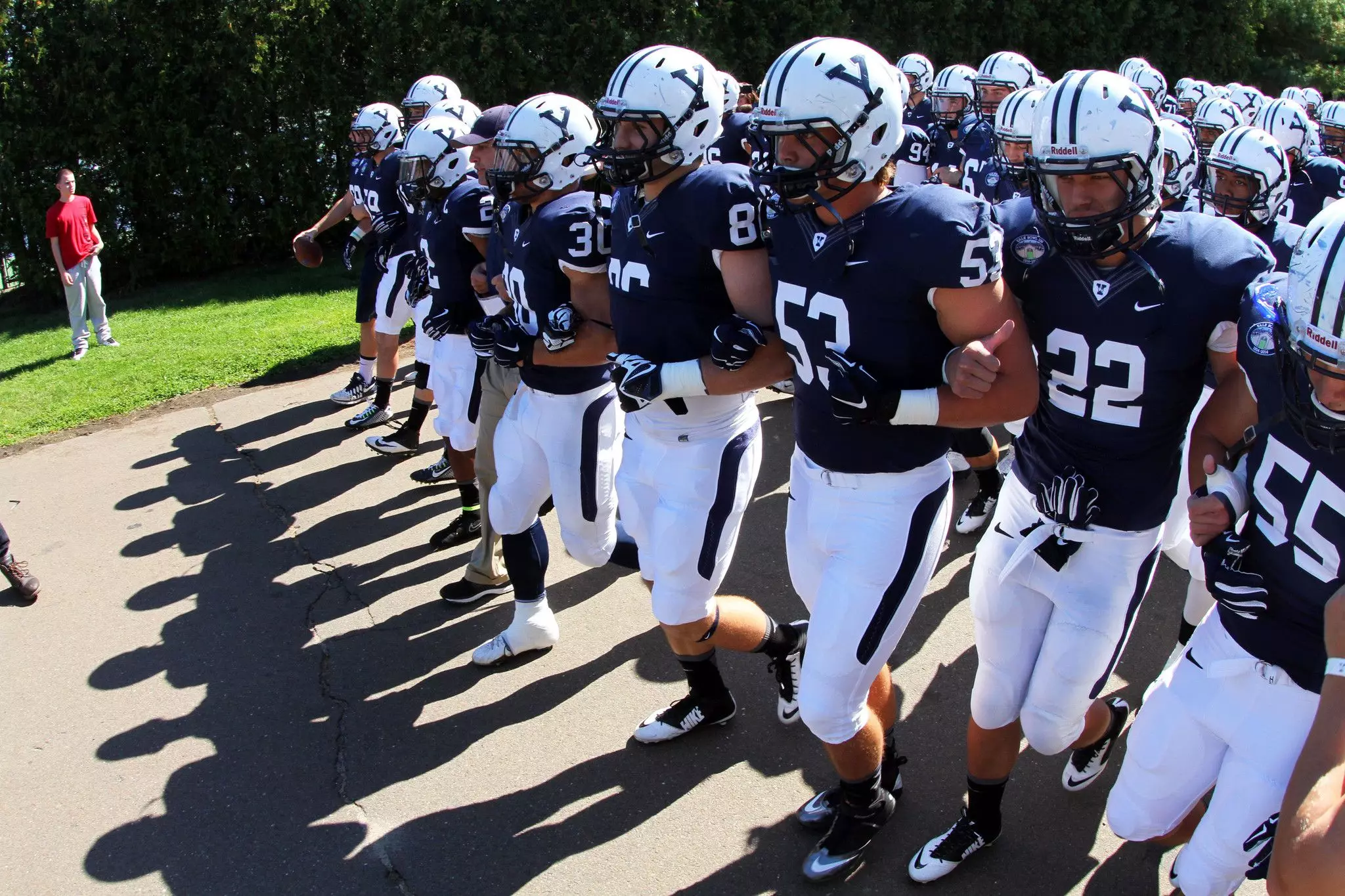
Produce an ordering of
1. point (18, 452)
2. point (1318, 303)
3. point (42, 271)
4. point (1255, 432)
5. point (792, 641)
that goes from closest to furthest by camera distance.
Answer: point (1318, 303) → point (1255, 432) → point (792, 641) → point (18, 452) → point (42, 271)

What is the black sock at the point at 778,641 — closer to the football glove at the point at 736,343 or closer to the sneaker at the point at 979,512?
the football glove at the point at 736,343

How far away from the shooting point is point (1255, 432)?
2.48 metres

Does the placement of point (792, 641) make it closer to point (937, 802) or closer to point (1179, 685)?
point (937, 802)

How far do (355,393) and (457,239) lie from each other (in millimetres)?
3249

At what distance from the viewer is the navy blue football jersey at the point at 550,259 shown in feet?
12.6

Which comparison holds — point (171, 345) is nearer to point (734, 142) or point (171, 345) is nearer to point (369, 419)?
point (369, 419)

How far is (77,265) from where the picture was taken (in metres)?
9.89

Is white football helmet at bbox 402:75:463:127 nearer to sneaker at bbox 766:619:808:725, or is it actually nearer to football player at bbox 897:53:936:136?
football player at bbox 897:53:936:136

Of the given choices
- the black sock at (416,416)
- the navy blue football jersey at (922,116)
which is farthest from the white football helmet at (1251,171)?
the black sock at (416,416)

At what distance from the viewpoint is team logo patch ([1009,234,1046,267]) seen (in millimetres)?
2828

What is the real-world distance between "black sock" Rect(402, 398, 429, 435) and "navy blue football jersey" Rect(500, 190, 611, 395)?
2735 mm

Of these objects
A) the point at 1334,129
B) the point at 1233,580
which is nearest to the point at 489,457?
the point at 1233,580

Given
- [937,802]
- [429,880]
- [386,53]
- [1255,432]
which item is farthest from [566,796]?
[386,53]

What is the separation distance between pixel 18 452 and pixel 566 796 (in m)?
5.73
